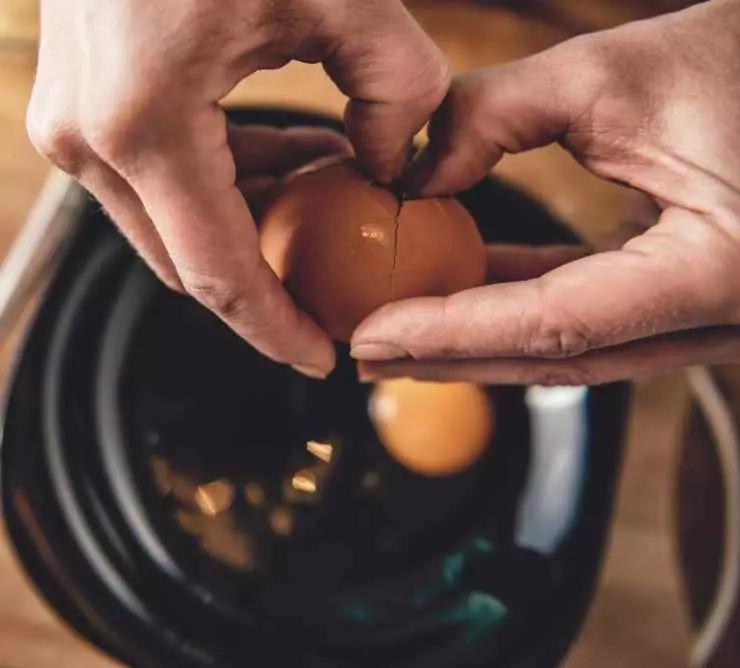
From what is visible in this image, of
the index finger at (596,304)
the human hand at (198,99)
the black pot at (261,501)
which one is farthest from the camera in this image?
the black pot at (261,501)

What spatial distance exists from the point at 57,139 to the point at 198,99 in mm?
77

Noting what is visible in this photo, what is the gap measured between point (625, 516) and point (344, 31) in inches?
21.7

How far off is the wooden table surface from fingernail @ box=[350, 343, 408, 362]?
336mm

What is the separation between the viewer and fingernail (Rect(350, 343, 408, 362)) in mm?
522

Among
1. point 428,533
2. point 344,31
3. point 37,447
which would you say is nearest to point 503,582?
point 428,533

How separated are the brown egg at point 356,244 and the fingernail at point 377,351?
0.9 inches

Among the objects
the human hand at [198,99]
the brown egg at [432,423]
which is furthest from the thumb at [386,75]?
the brown egg at [432,423]

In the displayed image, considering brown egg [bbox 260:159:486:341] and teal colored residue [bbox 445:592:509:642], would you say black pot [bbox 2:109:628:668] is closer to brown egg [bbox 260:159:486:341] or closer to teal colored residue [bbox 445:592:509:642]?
teal colored residue [bbox 445:592:509:642]

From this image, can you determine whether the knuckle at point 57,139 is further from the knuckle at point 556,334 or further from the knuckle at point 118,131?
the knuckle at point 556,334

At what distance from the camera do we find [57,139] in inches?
15.8

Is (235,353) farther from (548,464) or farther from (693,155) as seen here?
(693,155)

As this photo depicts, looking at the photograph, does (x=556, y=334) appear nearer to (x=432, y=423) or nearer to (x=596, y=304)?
(x=596, y=304)

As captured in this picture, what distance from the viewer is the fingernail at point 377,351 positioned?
522 mm

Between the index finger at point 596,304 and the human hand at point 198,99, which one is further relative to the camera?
the index finger at point 596,304
